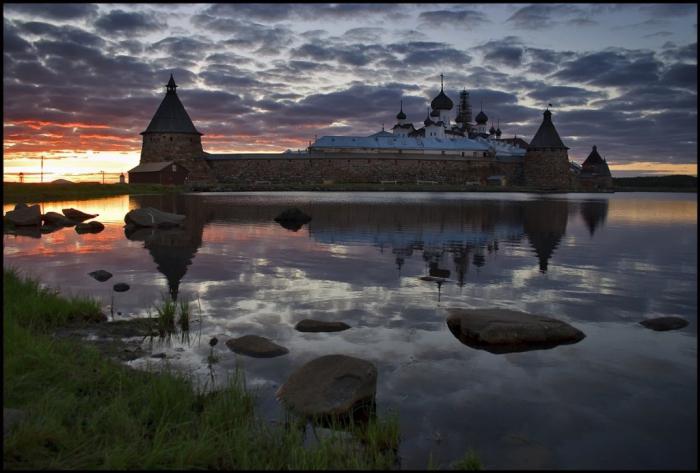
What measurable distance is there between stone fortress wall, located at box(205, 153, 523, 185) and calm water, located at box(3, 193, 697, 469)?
51.8m

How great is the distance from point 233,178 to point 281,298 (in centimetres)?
6197

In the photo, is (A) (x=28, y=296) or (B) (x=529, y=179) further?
(B) (x=529, y=179)

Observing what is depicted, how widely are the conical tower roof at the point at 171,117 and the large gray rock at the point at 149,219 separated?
47.4 meters

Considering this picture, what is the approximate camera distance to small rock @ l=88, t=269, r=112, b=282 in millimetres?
10211

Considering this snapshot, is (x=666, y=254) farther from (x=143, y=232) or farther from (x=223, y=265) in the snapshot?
(x=143, y=232)

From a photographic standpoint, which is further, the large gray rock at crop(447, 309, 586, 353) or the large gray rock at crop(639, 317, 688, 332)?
the large gray rock at crop(639, 317, 688, 332)

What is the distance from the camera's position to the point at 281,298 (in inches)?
357

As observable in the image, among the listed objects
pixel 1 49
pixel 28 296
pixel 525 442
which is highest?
pixel 1 49

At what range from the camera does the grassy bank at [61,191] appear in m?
33.1

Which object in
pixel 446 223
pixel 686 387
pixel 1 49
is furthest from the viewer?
pixel 446 223

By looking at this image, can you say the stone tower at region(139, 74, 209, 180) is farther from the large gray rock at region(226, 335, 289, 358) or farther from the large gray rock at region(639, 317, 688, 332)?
the large gray rock at region(639, 317, 688, 332)

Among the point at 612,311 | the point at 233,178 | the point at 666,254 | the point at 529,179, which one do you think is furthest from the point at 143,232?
the point at 529,179

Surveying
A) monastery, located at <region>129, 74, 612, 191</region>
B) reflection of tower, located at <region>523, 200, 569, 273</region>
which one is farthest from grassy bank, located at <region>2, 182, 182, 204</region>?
reflection of tower, located at <region>523, 200, 569, 273</region>

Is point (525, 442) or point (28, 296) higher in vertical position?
point (28, 296)
